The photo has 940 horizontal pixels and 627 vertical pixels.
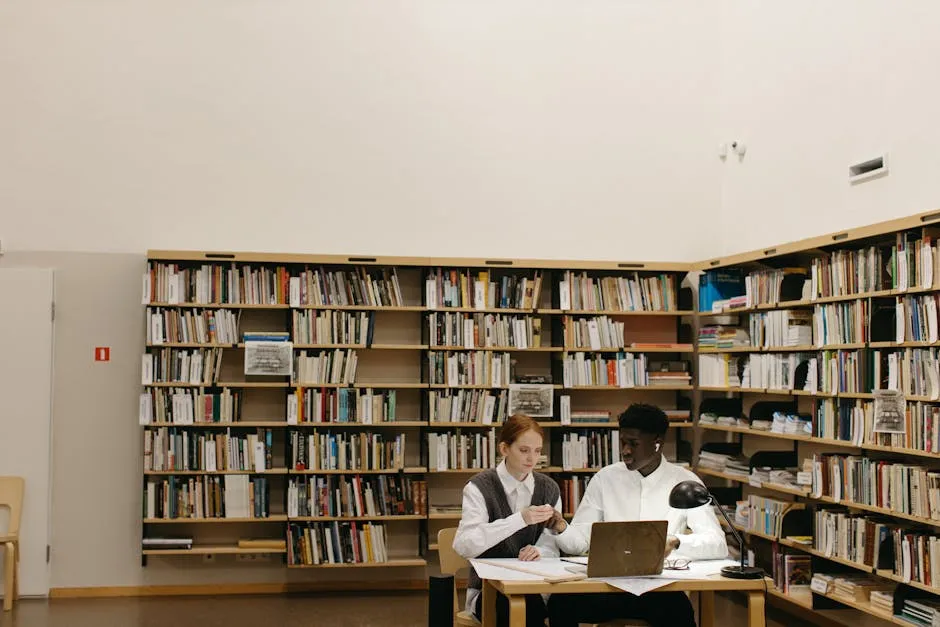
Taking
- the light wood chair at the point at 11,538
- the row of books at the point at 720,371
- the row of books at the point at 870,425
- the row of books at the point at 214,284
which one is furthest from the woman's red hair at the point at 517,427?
the light wood chair at the point at 11,538

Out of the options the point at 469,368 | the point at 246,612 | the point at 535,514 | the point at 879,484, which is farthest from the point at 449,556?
the point at 469,368

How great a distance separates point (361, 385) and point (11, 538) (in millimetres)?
2608

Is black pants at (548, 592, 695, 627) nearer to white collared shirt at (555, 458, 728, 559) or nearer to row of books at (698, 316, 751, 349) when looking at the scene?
white collared shirt at (555, 458, 728, 559)

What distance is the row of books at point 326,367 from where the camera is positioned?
7480 mm

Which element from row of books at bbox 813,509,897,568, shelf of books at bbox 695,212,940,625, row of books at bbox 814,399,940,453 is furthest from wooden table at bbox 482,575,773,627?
row of books at bbox 813,509,897,568

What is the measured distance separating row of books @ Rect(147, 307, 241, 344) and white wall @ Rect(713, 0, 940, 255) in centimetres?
396

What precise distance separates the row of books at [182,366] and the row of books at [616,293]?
2628 mm

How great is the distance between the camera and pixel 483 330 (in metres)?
7.67

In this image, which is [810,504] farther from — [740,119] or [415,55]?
[415,55]

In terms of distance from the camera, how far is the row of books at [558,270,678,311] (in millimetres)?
7832

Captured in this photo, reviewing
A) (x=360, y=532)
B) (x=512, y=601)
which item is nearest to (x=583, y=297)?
(x=360, y=532)

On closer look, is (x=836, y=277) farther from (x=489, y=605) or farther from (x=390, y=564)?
(x=390, y=564)

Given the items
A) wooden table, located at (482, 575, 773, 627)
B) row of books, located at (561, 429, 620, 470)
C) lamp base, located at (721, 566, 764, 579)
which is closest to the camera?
wooden table, located at (482, 575, 773, 627)

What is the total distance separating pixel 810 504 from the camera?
21.9 feet
